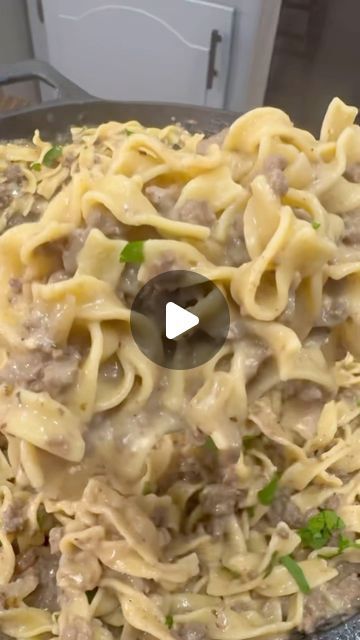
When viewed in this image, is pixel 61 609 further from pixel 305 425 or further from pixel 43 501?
pixel 305 425

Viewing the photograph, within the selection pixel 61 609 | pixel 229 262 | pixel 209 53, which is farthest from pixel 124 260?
pixel 209 53

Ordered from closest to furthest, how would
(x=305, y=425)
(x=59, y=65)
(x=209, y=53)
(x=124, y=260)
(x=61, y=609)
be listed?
1. (x=124, y=260)
2. (x=61, y=609)
3. (x=305, y=425)
4. (x=209, y=53)
5. (x=59, y=65)

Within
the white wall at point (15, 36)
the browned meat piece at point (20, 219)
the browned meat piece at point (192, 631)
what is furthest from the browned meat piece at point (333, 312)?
the white wall at point (15, 36)

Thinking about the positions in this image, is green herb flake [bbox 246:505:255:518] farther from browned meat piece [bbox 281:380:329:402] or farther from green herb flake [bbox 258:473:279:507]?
browned meat piece [bbox 281:380:329:402]

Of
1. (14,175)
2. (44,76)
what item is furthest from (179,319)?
(44,76)

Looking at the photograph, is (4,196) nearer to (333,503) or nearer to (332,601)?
(333,503)

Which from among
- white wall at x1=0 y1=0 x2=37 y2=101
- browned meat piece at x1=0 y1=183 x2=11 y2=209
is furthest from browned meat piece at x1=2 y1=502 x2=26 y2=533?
white wall at x1=0 y1=0 x2=37 y2=101
